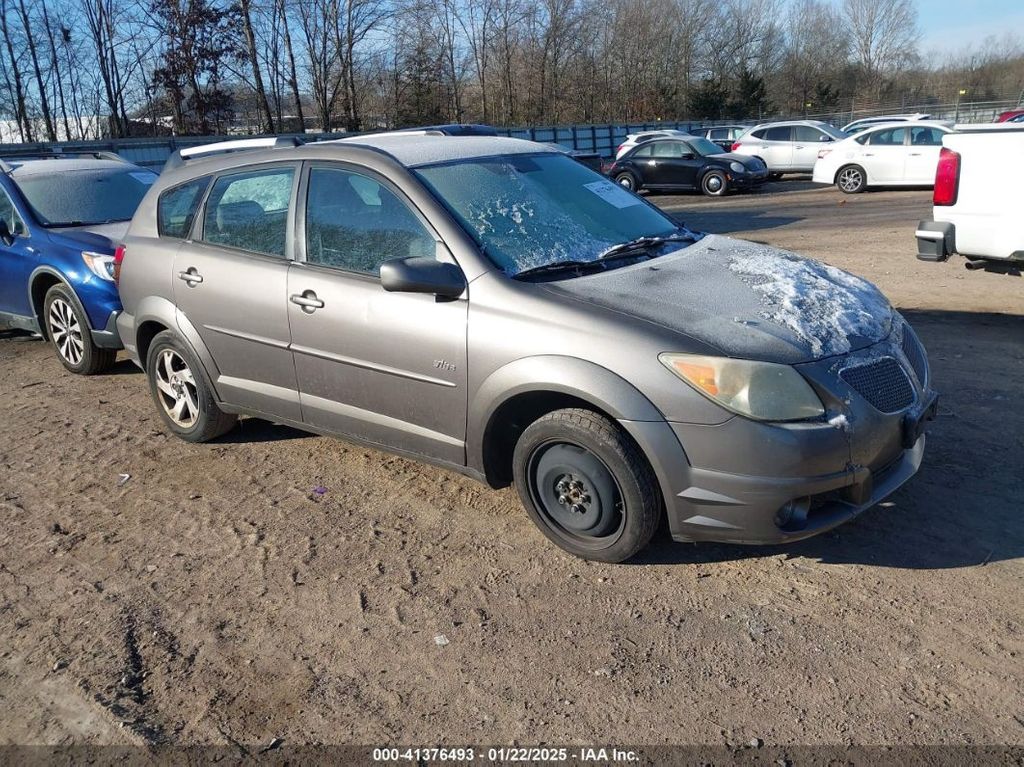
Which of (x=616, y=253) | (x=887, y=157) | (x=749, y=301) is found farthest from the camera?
(x=887, y=157)

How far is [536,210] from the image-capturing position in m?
4.33

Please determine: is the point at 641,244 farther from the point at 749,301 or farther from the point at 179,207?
the point at 179,207

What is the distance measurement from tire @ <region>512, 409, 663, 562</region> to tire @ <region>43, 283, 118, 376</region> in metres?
4.66

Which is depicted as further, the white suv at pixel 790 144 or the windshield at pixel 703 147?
the white suv at pixel 790 144

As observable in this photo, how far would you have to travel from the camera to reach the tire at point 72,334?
275 inches

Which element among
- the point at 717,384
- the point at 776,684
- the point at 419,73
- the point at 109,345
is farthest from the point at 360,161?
the point at 419,73

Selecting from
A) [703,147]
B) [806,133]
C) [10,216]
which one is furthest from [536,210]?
[806,133]

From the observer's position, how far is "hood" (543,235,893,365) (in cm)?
347

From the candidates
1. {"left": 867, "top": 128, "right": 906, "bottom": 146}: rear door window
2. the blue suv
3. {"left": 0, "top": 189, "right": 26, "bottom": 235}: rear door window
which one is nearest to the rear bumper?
the blue suv

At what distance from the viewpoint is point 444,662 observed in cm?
321

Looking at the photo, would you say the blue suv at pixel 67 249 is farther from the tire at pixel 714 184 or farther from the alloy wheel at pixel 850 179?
the alloy wheel at pixel 850 179

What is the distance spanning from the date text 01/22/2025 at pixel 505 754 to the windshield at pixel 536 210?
2017mm

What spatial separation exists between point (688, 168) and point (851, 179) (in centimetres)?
380

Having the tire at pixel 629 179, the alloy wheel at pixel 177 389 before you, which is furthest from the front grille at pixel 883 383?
the tire at pixel 629 179
